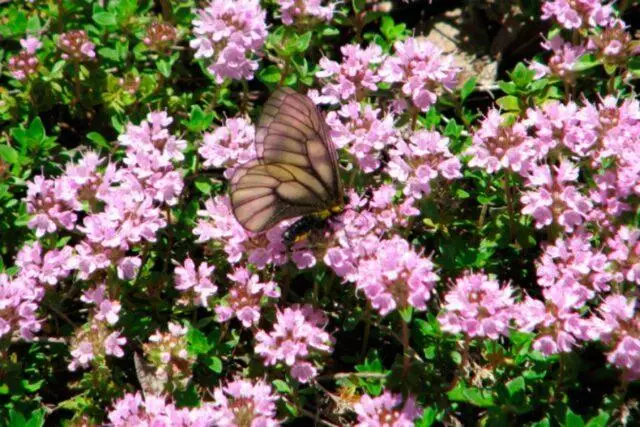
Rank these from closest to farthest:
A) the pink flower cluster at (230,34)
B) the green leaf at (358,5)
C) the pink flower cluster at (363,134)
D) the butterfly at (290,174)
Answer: the butterfly at (290,174), the pink flower cluster at (363,134), the pink flower cluster at (230,34), the green leaf at (358,5)

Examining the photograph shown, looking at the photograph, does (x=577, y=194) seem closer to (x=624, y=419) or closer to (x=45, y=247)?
(x=624, y=419)

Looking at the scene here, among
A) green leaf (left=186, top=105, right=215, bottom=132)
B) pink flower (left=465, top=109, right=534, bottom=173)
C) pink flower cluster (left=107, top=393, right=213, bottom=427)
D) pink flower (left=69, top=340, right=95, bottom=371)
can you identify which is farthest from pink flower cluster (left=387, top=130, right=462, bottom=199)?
pink flower (left=69, top=340, right=95, bottom=371)

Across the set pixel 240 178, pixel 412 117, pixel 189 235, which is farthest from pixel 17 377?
pixel 412 117

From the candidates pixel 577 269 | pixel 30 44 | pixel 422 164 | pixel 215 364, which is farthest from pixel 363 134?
pixel 30 44

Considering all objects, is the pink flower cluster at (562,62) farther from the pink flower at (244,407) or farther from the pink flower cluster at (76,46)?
the pink flower cluster at (76,46)

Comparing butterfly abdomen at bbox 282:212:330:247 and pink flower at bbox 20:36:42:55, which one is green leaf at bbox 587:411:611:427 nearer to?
butterfly abdomen at bbox 282:212:330:247

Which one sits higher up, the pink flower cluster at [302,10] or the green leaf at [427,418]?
the pink flower cluster at [302,10]

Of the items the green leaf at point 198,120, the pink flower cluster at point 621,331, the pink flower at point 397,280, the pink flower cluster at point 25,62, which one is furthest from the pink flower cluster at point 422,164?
the pink flower cluster at point 25,62
